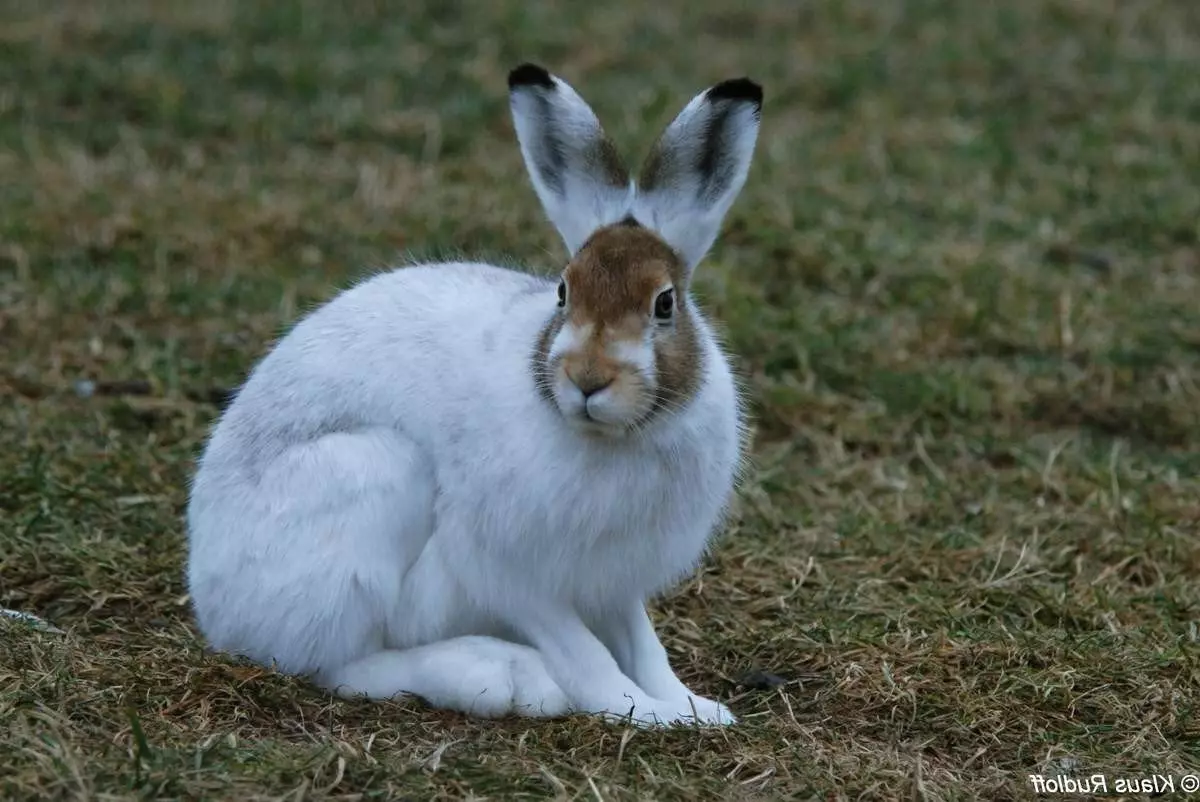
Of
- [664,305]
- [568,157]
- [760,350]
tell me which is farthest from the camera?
[760,350]

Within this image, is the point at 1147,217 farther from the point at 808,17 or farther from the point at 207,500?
the point at 207,500

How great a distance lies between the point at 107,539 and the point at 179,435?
2.54 ft

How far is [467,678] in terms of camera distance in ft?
13.4

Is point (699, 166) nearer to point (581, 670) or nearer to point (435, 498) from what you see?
point (435, 498)

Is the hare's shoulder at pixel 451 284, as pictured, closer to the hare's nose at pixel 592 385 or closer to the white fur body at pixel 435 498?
the white fur body at pixel 435 498

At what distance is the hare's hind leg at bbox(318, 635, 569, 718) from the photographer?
4.07m

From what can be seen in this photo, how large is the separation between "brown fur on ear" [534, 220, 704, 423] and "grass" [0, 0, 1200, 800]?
804 mm

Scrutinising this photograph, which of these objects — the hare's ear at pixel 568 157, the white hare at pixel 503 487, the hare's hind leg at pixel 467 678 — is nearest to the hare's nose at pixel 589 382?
the white hare at pixel 503 487

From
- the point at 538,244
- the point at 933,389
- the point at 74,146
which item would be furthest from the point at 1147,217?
the point at 74,146

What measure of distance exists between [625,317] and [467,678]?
0.93 metres

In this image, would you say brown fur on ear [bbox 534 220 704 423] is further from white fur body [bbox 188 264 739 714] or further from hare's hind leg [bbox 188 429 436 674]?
hare's hind leg [bbox 188 429 436 674]

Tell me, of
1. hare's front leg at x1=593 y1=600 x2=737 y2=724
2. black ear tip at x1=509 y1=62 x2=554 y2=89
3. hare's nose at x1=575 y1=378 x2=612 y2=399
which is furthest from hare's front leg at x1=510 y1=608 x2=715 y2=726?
black ear tip at x1=509 y1=62 x2=554 y2=89

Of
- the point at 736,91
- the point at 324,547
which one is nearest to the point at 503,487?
the point at 324,547

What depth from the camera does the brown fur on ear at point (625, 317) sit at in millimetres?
3736
